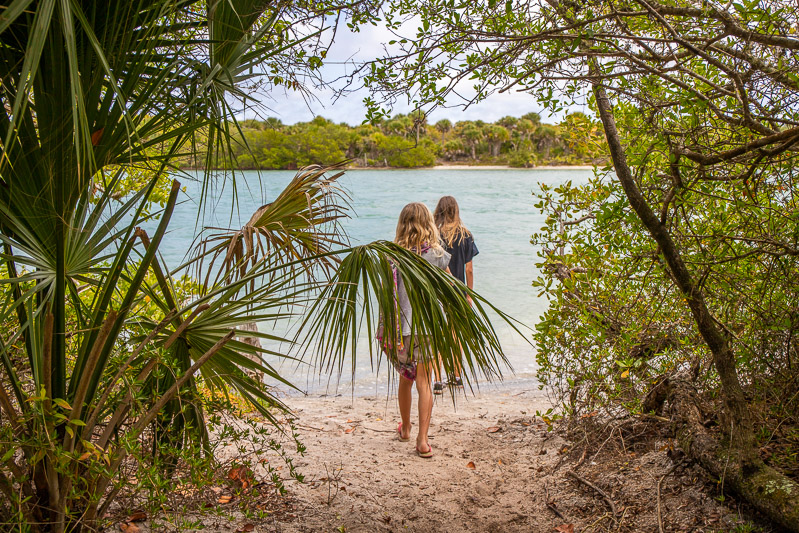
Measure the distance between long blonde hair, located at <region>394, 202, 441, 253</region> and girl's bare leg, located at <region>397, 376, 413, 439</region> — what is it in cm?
108

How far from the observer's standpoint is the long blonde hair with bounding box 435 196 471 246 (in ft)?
17.9

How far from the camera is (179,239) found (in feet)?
75.6

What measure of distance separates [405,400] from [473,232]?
21.2m

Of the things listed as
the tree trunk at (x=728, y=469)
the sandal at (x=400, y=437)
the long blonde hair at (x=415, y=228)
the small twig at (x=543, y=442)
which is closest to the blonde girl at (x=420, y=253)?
the long blonde hair at (x=415, y=228)

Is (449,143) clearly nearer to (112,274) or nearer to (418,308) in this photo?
(418,308)

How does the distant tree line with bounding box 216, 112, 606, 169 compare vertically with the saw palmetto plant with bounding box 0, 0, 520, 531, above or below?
above

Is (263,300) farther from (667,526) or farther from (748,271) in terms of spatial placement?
(748,271)

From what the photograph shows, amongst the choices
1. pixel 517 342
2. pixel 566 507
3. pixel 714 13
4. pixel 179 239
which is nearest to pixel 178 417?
pixel 566 507

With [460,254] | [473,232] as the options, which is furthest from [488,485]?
[473,232]

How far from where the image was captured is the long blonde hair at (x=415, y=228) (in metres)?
4.26

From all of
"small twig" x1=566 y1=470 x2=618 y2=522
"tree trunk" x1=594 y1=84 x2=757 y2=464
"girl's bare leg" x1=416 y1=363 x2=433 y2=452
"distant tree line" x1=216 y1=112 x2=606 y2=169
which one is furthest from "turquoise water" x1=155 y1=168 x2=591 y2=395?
"distant tree line" x1=216 y1=112 x2=606 y2=169

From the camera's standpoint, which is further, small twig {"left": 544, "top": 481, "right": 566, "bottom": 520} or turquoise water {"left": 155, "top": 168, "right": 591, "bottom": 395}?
turquoise water {"left": 155, "top": 168, "right": 591, "bottom": 395}

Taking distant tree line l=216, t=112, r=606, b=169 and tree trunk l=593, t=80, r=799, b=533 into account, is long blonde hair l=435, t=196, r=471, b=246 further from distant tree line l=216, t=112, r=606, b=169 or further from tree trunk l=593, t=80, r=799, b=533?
distant tree line l=216, t=112, r=606, b=169

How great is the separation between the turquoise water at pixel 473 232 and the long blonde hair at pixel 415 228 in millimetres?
595
